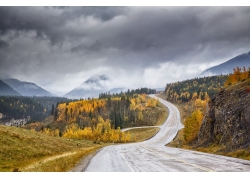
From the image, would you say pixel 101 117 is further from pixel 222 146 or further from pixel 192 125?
pixel 222 146

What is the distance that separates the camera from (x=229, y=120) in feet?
93.5

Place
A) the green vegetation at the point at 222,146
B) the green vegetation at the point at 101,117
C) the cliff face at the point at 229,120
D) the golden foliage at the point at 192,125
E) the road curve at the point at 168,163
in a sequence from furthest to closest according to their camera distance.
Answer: the green vegetation at the point at 101,117, the golden foliage at the point at 192,125, the cliff face at the point at 229,120, the green vegetation at the point at 222,146, the road curve at the point at 168,163

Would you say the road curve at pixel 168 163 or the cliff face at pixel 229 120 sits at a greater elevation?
the cliff face at pixel 229 120

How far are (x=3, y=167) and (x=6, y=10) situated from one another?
1399cm

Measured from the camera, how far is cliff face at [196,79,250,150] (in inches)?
968

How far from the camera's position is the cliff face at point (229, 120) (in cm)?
2458

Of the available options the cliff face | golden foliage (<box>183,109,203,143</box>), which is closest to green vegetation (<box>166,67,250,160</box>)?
golden foliage (<box>183,109,203,143</box>)

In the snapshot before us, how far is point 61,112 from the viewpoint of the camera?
18862 cm

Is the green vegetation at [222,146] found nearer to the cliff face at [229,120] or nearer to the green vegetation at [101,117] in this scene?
the cliff face at [229,120]

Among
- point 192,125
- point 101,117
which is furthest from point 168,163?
point 101,117

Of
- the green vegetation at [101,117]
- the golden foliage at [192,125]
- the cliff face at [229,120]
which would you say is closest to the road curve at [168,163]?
the cliff face at [229,120]

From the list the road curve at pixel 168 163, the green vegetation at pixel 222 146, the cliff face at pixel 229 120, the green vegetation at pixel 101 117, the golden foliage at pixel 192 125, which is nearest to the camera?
the road curve at pixel 168 163

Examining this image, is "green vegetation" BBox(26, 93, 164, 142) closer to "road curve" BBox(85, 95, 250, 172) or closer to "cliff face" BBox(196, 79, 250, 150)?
"cliff face" BBox(196, 79, 250, 150)

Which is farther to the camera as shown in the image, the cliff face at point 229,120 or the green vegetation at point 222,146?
the cliff face at point 229,120
